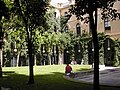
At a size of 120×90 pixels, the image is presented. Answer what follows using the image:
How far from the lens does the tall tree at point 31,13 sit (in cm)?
1703

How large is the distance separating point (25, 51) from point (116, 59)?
48.5 feet

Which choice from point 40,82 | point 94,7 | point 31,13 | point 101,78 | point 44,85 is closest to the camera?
point 94,7

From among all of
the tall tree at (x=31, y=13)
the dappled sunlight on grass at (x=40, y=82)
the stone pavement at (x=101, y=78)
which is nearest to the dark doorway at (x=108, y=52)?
the stone pavement at (x=101, y=78)

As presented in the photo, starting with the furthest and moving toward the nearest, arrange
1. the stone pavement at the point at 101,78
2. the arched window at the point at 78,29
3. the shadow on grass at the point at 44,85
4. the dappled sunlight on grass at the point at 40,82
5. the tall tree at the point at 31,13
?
the arched window at the point at 78,29 → the stone pavement at the point at 101,78 → the tall tree at the point at 31,13 → the dappled sunlight on grass at the point at 40,82 → the shadow on grass at the point at 44,85

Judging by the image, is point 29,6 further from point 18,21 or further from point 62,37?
point 62,37

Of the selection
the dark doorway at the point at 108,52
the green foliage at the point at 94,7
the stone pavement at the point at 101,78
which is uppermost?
the green foliage at the point at 94,7

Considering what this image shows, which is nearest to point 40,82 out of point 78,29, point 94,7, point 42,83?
point 42,83

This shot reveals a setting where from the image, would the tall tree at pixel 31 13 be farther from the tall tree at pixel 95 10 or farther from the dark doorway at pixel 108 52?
the dark doorway at pixel 108 52

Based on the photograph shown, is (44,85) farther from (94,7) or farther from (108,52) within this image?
(108,52)

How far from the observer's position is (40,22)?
17.7m

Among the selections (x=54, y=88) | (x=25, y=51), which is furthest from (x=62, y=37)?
(x=54, y=88)

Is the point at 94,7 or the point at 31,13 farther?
the point at 31,13

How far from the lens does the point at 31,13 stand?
56.5ft

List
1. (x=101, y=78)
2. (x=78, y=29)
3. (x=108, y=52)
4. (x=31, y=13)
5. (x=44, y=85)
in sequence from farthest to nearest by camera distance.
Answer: (x=78, y=29) < (x=108, y=52) < (x=101, y=78) < (x=31, y=13) < (x=44, y=85)
